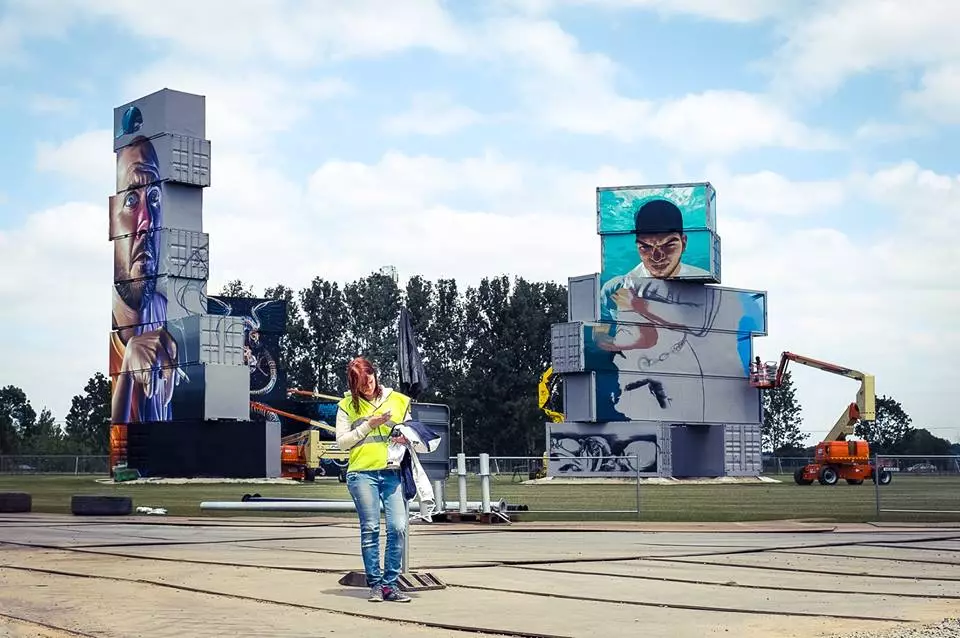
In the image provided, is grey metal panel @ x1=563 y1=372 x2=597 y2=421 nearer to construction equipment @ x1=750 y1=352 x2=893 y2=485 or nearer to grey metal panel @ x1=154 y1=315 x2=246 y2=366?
construction equipment @ x1=750 y1=352 x2=893 y2=485

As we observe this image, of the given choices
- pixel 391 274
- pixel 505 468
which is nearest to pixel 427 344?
pixel 391 274

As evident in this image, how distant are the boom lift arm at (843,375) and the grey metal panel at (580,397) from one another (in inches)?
445

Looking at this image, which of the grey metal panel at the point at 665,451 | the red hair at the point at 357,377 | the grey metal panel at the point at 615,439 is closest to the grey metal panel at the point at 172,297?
the grey metal panel at the point at 615,439

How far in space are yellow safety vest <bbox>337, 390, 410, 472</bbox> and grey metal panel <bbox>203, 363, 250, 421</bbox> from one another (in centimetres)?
6444

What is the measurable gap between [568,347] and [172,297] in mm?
23659

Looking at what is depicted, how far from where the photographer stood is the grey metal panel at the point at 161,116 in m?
75.6

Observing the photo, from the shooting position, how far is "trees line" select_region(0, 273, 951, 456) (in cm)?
12131

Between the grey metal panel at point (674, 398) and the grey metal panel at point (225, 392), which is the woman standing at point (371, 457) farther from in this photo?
the grey metal panel at point (225, 392)

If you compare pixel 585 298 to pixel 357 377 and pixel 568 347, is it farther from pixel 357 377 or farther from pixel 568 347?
pixel 357 377

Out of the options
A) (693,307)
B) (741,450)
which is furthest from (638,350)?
(741,450)

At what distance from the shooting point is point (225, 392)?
2938 inches

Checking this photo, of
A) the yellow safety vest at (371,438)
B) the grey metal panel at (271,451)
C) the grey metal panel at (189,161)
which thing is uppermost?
the grey metal panel at (189,161)

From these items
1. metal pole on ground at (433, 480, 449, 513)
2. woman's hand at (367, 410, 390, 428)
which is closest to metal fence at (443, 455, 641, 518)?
metal pole on ground at (433, 480, 449, 513)

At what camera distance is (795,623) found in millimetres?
8984
